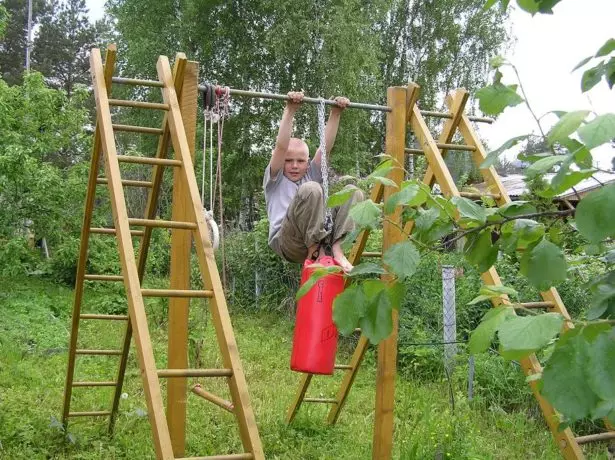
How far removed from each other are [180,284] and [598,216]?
280cm

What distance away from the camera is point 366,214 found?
160 centimetres

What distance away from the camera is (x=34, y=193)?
Answer: 9281mm

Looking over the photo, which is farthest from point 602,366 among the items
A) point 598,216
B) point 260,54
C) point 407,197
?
point 260,54

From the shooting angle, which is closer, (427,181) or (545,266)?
(545,266)

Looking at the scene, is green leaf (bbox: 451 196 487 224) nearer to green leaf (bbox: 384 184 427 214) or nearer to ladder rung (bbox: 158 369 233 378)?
green leaf (bbox: 384 184 427 214)

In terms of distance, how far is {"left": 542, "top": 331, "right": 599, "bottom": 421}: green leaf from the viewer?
995 millimetres

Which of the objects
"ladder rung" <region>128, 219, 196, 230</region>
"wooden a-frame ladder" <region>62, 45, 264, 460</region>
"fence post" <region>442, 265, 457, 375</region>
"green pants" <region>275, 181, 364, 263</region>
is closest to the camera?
"wooden a-frame ladder" <region>62, 45, 264, 460</region>

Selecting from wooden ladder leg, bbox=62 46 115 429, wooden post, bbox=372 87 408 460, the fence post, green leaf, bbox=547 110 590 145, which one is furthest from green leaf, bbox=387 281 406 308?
the fence post

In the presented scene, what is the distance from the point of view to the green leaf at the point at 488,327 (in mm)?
1226

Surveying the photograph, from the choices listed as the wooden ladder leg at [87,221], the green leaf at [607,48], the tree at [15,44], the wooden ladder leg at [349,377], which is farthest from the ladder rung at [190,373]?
the tree at [15,44]

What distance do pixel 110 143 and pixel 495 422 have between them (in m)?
3.58

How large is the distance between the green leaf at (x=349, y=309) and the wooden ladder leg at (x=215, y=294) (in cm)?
134

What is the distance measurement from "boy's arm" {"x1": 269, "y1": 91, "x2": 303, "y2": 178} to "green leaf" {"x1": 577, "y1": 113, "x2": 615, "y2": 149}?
113 inches

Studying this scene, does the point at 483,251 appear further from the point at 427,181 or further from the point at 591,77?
→ the point at 427,181
